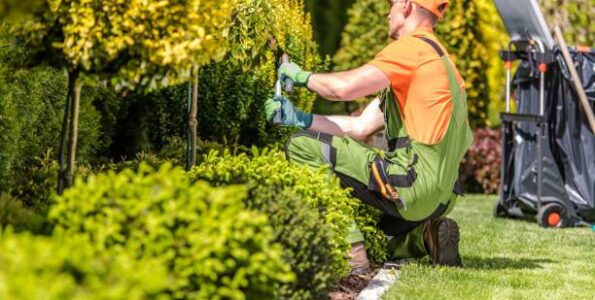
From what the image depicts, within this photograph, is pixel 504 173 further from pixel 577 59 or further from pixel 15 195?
pixel 15 195

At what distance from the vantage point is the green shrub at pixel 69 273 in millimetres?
2572

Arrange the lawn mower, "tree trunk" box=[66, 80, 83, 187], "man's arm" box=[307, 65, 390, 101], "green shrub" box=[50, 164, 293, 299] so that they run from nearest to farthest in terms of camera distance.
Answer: "green shrub" box=[50, 164, 293, 299], "tree trunk" box=[66, 80, 83, 187], "man's arm" box=[307, 65, 390, 101], the lawn mower

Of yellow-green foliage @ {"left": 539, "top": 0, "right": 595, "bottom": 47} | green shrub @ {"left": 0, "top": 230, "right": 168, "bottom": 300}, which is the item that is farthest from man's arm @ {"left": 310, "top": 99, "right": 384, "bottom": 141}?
yellow-green foliage @ {"left": 539, "top": 0, "right": 595, "bottom": 47}

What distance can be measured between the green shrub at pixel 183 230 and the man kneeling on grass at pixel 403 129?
1692 mm

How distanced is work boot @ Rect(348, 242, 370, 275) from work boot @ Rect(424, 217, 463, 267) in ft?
1.50

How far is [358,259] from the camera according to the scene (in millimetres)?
5270

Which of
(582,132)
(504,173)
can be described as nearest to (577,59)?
(582,132)

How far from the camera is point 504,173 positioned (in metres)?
8.61

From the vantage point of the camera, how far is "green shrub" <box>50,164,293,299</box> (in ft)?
10.8

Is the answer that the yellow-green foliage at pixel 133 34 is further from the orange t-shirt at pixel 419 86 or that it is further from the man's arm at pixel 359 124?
the man's arm at pixel 359 124

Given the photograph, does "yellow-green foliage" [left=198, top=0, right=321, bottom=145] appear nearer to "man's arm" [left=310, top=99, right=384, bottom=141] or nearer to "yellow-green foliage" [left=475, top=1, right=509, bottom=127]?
"man's arm" [left=310, top=99, right=384, bottom=141]

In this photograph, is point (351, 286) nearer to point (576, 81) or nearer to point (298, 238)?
point (298, 238)

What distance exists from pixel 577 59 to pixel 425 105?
3289 millimetres

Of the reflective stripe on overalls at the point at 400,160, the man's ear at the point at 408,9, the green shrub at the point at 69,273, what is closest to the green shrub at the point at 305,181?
the reflective stripe on overalls at the point at 400,160
